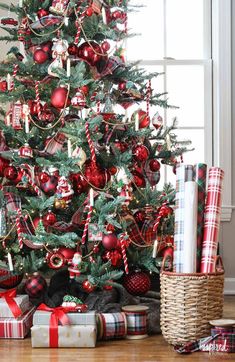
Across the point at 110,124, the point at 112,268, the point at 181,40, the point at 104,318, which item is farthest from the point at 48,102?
the point at 181,40

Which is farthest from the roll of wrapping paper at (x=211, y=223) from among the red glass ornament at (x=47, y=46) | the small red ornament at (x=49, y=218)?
the red glass ornament at (x=47, y=46)

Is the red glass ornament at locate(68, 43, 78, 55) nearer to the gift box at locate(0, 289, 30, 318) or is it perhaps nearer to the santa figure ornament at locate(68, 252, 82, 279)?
the santa figure ornament at locate(68, 252, 82, 279)

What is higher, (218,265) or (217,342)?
(218,265)

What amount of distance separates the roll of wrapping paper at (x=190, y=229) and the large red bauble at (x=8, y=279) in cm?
95

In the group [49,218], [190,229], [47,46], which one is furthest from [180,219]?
[47,46]

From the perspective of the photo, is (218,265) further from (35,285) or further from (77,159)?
(35,285)

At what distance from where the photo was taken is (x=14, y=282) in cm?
348

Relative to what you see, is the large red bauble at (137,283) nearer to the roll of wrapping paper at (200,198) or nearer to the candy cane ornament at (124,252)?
the candy cane ornament at (124,252)

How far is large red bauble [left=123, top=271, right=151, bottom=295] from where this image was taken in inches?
134

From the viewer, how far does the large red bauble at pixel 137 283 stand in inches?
134

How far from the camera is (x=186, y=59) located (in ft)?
15.3

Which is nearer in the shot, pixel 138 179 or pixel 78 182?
pixel 78 182

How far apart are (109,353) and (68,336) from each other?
19 centimetres

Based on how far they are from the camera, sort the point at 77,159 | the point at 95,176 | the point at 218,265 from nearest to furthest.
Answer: the point at 218,265 → the point at 77,159 → the point at 95,176
